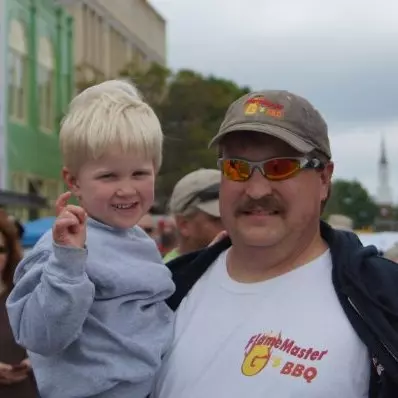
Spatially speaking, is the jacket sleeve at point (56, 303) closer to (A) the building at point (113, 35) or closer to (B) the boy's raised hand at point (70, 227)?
(B) the boy's raised hand at point (70, 227)

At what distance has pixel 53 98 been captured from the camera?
2978 centimetres

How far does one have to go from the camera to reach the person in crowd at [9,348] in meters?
4.75

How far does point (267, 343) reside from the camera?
2730 millimetres

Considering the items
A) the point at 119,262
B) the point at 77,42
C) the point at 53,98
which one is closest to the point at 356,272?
the point at 119,262

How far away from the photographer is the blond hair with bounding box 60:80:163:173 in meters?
2.78

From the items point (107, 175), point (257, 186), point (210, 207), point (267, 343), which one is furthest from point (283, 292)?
point (210, 207)

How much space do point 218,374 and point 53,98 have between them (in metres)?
27.6

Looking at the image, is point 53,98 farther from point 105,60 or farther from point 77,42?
point 105,60

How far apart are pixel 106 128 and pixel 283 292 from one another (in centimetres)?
68

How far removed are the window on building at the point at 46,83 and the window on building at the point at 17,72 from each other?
3.78ft

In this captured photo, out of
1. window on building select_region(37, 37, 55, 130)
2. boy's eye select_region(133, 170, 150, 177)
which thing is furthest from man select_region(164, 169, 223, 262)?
window on building select_region(37, 37, 55, 130)

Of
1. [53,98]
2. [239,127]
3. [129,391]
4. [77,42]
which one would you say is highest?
[77,42]

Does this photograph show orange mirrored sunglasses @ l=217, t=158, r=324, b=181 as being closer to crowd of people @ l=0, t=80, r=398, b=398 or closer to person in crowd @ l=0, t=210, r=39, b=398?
crowd of people @ l=0, t=80, r=398, b=398

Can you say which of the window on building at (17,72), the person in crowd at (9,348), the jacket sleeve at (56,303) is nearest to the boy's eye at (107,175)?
the jacket sleeve at (56,303)
